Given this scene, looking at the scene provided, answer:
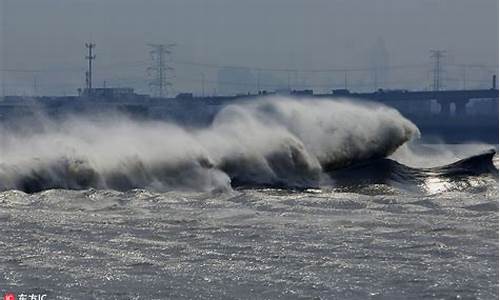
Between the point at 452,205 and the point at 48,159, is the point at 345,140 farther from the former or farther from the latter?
the point at 452,205

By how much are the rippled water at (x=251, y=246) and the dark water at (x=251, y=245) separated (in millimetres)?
21

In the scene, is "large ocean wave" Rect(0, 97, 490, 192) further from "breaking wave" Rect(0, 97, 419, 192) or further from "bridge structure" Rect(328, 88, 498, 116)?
"bridge structure" Rect(328, 88, 498, 116)

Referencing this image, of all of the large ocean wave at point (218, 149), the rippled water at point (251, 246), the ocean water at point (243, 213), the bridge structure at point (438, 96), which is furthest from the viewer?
the bridge structure at point (438, 96)

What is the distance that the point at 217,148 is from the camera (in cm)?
3584

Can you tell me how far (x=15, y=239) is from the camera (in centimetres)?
1869

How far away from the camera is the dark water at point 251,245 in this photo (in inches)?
559

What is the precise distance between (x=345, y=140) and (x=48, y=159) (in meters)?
13.6

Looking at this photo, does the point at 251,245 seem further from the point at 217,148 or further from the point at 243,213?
the point at 217,148

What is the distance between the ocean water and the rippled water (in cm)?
4

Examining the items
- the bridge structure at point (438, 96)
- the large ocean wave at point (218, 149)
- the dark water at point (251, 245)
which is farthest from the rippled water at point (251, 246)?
the bridge structure at point (438, 96)

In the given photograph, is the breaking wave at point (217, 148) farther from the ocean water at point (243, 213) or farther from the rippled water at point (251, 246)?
the rippled water at point (251, 246)

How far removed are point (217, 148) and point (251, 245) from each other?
59.5 ft

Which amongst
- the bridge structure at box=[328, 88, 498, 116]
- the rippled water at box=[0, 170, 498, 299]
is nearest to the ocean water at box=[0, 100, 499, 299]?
the rippled water at box=[0, 170, 498, 299]

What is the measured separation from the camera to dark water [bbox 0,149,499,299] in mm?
14195
